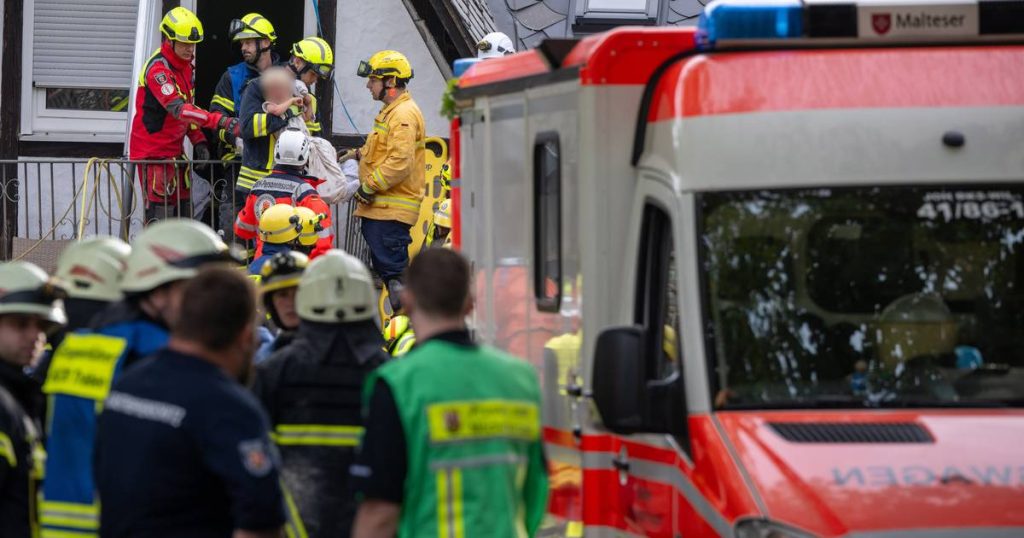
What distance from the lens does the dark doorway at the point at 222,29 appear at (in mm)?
18000

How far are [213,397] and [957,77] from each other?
10.5 feet

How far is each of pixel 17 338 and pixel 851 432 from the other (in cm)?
281

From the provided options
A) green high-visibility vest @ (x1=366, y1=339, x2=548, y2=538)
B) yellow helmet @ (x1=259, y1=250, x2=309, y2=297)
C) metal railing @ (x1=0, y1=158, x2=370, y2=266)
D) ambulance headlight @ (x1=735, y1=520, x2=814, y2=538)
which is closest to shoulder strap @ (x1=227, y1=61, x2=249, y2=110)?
metal railing @ (x1=0, y1=158, x2=370, y2=266)

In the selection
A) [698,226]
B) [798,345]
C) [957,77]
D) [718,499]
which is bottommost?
[718,499]

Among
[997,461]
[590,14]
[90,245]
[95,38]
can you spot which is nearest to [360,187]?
[95,38]

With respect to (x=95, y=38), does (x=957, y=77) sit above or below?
below

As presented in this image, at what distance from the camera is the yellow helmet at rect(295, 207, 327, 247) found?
12188mm

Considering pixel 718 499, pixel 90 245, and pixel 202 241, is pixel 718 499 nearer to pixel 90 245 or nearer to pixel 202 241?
pixel 202 241

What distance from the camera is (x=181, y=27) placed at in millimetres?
15078

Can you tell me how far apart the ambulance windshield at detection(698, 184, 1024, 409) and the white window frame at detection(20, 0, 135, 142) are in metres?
11.6

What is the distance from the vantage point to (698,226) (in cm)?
664

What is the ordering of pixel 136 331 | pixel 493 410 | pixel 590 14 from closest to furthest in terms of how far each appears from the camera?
pixel 493 410 → pixel 136 331 → pixel 590 14

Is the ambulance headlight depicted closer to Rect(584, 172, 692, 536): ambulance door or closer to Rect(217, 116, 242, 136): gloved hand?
Rect(584, 172, 692, 536): ambulance door

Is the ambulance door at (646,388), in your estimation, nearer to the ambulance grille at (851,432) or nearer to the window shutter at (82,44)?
the ambulance grille at (851,432)
